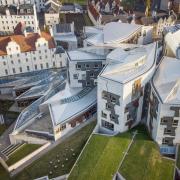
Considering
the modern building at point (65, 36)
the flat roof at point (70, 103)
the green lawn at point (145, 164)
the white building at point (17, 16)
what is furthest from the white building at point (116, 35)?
the white building at point (17, 16)

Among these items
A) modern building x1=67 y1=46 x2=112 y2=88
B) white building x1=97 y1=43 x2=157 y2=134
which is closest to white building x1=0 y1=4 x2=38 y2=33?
modern building x1=67 y1=46 x2=112 y2=88

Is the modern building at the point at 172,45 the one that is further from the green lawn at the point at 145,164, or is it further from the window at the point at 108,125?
the green lawn at the point at 145,164

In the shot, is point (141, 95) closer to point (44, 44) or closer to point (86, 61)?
point (86, 61)

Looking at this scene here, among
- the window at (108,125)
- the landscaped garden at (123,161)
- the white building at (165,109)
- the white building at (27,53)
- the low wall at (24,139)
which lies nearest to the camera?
the landscaped garden at (123,161)

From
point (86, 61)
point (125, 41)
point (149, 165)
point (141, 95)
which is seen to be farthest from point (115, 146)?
point (125, 41)

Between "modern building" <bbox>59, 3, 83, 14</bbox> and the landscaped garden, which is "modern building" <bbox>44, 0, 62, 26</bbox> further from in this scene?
the landscaped garden
